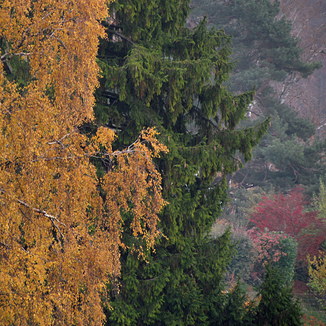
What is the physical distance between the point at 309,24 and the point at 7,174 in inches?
1459

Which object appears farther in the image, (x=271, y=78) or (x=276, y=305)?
(x=271, y=78)

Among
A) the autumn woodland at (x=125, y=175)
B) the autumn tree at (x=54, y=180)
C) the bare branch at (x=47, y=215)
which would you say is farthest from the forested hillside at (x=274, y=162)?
the bare branch at (x=47, y=215)

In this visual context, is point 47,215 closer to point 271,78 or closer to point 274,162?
point 274,162

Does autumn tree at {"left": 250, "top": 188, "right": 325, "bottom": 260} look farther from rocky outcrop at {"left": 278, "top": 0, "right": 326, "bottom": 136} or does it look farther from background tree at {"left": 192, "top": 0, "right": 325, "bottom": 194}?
rocky outcrop at {"left": 278, "top": 0, "right": 326, "bottom": 136}

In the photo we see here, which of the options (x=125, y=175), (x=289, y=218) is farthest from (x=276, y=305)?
(x=289, y=218)

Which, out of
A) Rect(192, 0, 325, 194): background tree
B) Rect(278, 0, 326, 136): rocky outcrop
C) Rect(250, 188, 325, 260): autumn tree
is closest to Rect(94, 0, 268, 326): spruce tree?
Rect(250, 188, 325, 260): autumn tree

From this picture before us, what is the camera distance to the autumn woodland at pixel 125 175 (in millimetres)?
6785

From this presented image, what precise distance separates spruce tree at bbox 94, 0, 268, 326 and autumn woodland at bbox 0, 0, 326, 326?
1.3 inches

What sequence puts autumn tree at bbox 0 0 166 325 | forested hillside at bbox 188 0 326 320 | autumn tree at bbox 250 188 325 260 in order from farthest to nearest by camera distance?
forested hillside at bbox 188 0 326 320, autumn tree at bbox 250 188 325 260, autumn tree at bbox 0 0 166 325

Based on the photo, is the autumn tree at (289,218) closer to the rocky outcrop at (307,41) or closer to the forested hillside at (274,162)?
the forested hillside at (274,162)

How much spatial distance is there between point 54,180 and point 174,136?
5.02 m

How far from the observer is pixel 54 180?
707cm

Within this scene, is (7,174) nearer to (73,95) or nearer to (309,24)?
(73,95)

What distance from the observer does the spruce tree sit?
10.9 meters
